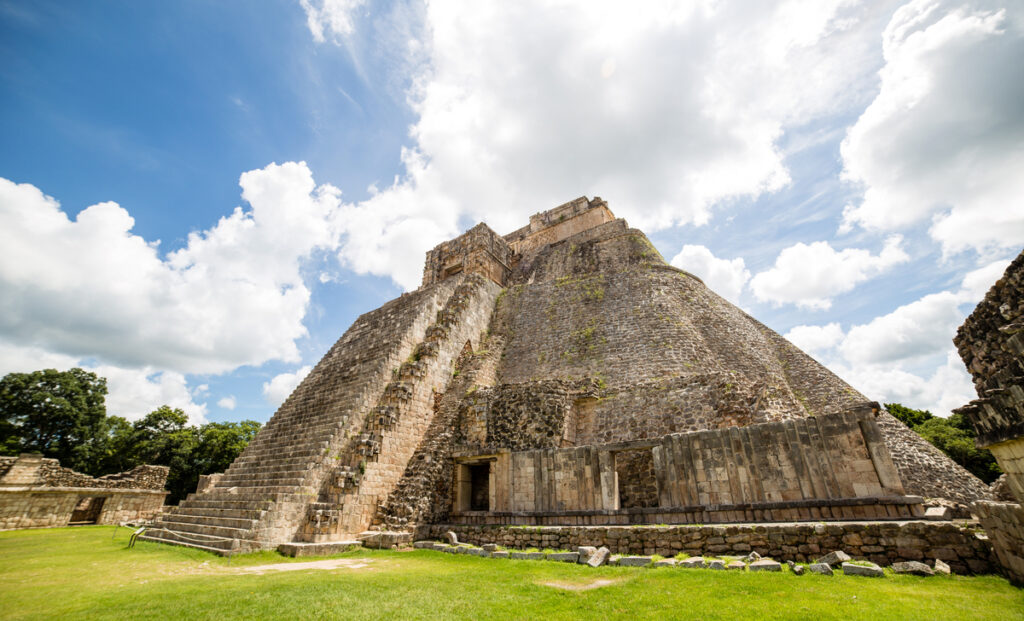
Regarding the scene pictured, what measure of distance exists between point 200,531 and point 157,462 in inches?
941

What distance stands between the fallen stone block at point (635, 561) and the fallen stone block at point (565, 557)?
0.89 m

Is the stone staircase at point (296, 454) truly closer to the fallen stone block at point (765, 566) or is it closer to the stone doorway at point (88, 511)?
the stone doorway at point (88, 511)

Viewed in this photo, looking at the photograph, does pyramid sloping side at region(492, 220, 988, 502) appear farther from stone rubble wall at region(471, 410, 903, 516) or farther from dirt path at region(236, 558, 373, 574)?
dirt path at region(236, 558, 373, 574)

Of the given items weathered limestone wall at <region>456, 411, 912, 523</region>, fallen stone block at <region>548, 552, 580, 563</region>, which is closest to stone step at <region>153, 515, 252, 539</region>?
weathered limestone wall at <region>456, 411, 912, 523</region>

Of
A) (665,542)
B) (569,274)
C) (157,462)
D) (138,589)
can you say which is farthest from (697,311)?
(157,462)

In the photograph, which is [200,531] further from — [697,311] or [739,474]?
[697,311]

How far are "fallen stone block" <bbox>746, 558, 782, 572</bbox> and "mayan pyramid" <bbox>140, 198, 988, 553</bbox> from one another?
203 centimetres

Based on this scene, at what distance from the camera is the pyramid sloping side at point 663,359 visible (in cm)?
1126

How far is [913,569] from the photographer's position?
526cm

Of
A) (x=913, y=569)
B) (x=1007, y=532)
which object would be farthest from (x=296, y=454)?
(x=1007, y=532)

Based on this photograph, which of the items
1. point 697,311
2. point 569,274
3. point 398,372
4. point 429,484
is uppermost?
point 569,274

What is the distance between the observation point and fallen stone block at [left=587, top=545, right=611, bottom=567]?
23.3 feet

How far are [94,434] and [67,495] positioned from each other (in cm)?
1736

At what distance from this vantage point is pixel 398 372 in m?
15.4
